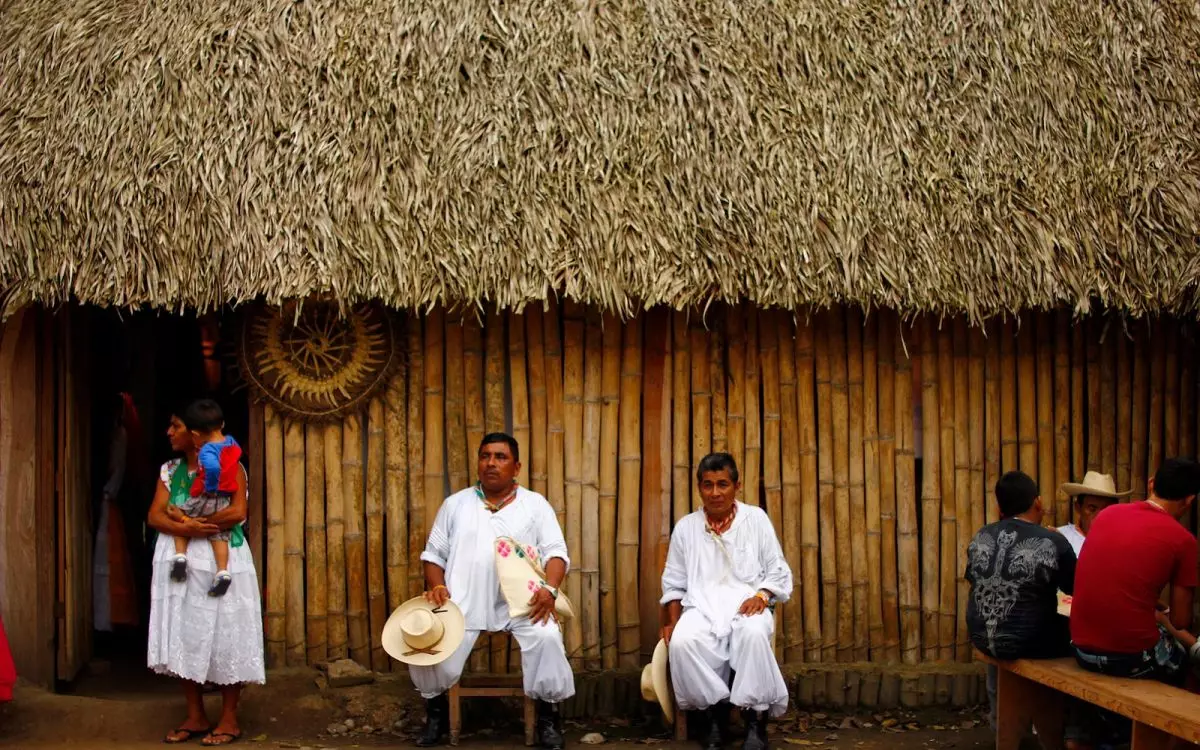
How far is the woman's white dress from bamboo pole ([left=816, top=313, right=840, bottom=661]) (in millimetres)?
2842

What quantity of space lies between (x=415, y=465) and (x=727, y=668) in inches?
73.7

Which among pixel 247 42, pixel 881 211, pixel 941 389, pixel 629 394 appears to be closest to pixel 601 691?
pixel 629 394

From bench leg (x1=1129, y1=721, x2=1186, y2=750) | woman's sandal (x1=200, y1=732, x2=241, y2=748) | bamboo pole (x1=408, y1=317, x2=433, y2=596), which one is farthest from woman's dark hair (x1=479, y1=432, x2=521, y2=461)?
bench leg (x1=1129, y1=721, x2=1186, y2=750)

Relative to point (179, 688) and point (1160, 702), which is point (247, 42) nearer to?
point (179, 688)

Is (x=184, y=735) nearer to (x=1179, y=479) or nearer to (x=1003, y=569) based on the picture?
(x=1003, y=569)

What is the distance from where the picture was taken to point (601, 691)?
6531 mm

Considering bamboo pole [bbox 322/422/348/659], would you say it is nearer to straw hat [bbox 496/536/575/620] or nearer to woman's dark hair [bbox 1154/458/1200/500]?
straw hat [bbox 496/536/575/620]

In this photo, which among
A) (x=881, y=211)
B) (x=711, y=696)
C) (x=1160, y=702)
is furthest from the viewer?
(x=881, y=211)

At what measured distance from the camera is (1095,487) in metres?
6.38

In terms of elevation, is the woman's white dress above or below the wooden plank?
below

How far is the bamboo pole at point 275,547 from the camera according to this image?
21.3 feet

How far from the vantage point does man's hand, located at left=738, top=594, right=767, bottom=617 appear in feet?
19.4

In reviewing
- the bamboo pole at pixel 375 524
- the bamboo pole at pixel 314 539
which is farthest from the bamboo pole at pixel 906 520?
the bamboo pole at pixel 314 539

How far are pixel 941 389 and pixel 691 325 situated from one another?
136cm
